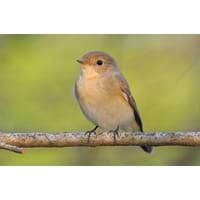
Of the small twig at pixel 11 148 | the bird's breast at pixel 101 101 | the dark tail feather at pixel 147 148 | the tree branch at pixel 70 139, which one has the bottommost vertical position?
the small twig at pixel 11 148

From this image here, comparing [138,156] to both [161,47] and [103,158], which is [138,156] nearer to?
[103,158]

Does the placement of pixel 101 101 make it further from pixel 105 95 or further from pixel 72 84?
pixel 72 84

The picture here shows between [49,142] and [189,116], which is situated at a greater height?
[189,116]

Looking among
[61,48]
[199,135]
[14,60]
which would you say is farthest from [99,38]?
[199,135]

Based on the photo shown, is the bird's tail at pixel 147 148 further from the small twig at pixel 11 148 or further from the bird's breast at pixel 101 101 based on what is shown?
the small twig at pixel 11 148

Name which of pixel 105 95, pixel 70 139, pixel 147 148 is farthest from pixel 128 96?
pixel 70 139

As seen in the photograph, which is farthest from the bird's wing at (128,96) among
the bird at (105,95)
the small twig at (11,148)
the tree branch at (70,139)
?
the small twig at (11,148)

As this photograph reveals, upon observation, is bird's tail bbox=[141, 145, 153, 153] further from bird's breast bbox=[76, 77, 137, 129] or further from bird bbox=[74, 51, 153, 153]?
bird's breast bbox=[76, 77, 137, 129]
